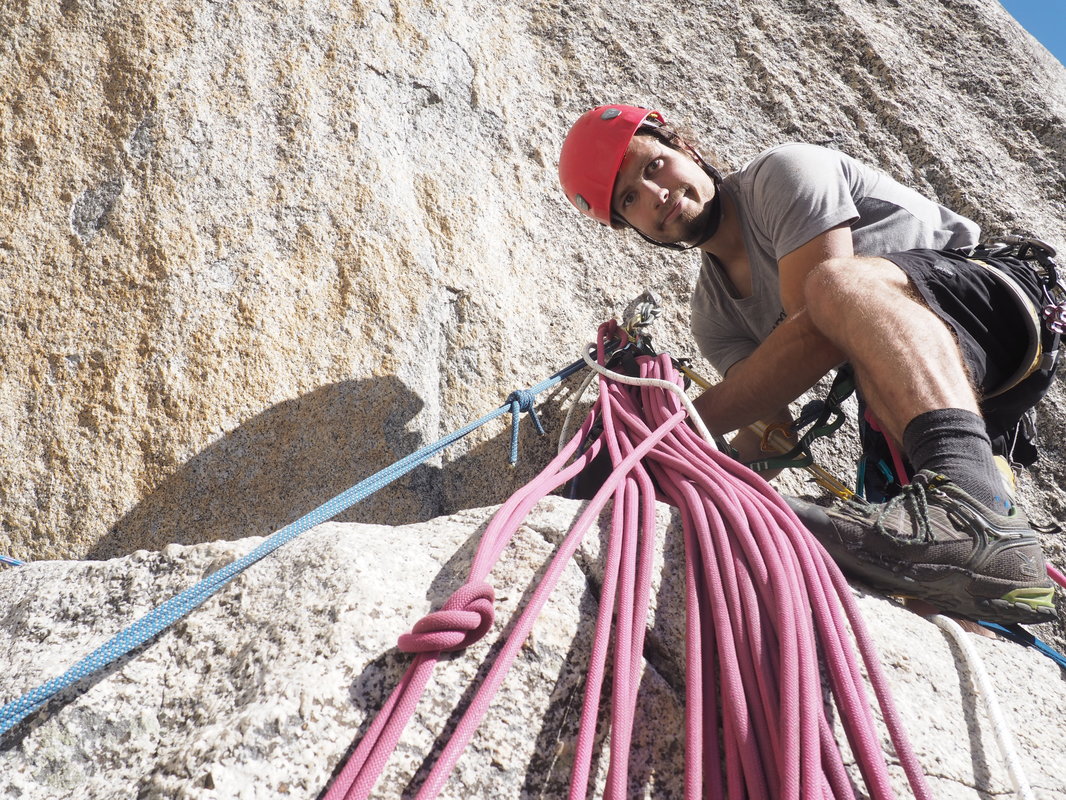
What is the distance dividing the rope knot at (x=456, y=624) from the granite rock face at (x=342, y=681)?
0.06 m

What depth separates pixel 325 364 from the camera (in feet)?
6.32

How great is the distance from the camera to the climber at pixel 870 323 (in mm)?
1204

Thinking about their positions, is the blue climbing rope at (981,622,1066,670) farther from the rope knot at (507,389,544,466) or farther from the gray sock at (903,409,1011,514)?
the rope knot at (507,389,544,466)

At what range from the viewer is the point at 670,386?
149 cm

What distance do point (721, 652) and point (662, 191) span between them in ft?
5.25

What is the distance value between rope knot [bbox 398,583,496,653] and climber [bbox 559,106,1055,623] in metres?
0.61

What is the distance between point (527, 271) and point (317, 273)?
2.39 ft

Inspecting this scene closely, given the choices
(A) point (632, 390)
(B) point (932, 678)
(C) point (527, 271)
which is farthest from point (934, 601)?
(C) point (527, 271)

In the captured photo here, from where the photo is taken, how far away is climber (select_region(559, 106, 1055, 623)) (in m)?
1.20

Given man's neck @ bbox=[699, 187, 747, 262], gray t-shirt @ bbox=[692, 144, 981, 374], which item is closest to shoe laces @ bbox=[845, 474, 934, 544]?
gray t-shirt @ bbox=[692, 144, 981, 374]

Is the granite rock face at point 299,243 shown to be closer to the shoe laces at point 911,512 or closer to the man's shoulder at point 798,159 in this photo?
the man's shoulder at point 798,159

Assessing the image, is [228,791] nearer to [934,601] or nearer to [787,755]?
[787,755]

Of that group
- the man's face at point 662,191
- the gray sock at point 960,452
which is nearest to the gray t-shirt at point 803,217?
the man's face at point 662,191

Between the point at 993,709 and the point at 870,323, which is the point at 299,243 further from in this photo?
the point at 993,709
